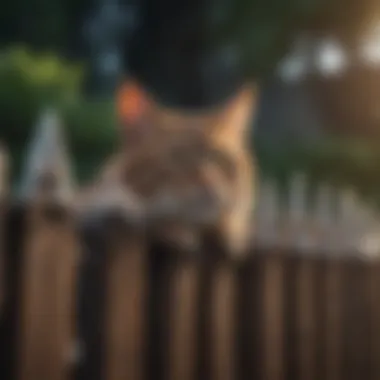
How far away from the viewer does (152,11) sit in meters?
0.96

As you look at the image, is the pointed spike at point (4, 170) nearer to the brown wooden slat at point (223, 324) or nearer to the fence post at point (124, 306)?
the fence post at point (124, 306)

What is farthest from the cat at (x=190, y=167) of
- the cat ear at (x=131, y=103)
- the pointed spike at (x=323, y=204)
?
the pointed spike at (x=323, y=204)

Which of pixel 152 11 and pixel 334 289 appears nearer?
pixel 152 11

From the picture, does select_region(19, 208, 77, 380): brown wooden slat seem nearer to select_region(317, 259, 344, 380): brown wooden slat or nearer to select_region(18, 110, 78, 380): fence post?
select_region(18, 110, 78, 380): fence post

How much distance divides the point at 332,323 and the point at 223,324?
0.54 ft

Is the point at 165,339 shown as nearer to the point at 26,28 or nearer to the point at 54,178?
the point at 54,178

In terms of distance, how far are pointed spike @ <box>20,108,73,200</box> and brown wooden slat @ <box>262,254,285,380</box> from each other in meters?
0.27

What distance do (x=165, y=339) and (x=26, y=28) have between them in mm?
323

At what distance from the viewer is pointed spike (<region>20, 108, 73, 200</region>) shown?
0.79m

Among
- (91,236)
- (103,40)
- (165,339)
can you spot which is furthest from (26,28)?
(165,339)

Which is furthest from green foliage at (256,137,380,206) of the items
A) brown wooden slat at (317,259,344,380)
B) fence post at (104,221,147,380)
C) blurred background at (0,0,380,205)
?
fence post at (104,221,147,380)

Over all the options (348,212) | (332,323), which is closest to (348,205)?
(348,212)

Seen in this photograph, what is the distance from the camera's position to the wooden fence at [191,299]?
0.79 meters

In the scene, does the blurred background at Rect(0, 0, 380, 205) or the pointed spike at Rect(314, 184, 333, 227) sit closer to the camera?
the blurred background at Rect(0, 0, 380, 205)
